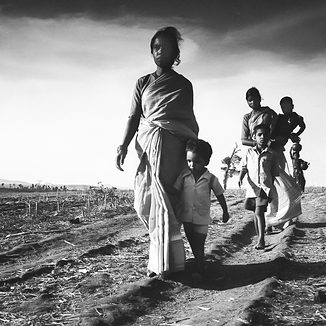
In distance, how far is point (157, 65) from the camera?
4.04 meters

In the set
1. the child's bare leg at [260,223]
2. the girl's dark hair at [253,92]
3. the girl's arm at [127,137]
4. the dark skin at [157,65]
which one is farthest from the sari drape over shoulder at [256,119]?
the girl's arm at [127,137]

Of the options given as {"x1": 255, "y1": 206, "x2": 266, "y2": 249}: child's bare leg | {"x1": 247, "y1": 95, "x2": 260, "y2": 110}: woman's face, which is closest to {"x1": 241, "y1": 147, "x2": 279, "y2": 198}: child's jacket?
{"x1": 255, "y1": 206, "x2": 266, "y2": 249}: child's bare leg

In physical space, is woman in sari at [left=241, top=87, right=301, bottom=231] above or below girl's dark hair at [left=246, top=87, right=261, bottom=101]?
below

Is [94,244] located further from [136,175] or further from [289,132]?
[289,132]

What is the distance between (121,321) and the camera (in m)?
2.61

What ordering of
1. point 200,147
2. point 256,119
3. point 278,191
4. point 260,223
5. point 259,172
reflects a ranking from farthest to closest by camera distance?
point 278,191 → point 256,119 → point 259,172 → point 260,223 → point 200,147

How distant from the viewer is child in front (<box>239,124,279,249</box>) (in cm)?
524

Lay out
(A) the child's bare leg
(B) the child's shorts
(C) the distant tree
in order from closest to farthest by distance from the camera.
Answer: (A) the child's bare leg, (B) the child's shorts, (C) the distant tree

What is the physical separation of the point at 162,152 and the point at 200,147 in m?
0.35

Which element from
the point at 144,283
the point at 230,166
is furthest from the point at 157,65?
the point at 230,166

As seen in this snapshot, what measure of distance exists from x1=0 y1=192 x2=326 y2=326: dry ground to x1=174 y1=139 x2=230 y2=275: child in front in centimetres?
33

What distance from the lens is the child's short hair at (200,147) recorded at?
3.76 meters

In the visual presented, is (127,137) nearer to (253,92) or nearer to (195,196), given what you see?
(195,196)

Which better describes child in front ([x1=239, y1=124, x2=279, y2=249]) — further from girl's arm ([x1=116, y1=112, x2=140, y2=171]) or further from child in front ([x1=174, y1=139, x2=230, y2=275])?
girl's arm ([x1=116, y1=112, x2=140, y2=171])
